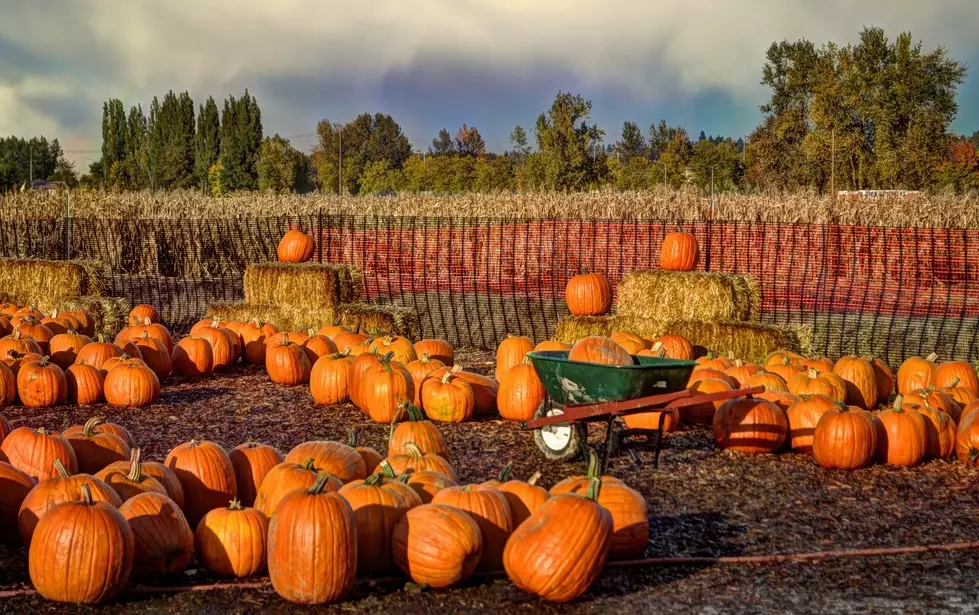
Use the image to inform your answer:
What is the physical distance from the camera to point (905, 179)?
44.8m

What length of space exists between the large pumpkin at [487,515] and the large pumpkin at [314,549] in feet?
1.56

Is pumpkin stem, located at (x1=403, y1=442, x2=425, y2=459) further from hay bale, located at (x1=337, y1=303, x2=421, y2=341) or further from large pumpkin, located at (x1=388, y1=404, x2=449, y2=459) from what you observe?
hay bale, located at (x1=337, y1=303, x2=421, y2=341)

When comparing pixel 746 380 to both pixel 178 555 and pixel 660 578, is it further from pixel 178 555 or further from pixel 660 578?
pixel 178 555

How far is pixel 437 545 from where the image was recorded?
388 cm

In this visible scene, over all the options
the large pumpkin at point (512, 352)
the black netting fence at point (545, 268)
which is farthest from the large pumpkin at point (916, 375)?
the black netting fence at point (545, 268)

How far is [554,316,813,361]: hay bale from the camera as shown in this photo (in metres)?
9.61

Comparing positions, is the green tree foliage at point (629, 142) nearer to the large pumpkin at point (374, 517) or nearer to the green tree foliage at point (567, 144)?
the green tree foliage at point (567, 144)

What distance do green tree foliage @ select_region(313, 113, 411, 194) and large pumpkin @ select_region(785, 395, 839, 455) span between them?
7794cm

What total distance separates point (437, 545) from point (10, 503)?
6.77 ft

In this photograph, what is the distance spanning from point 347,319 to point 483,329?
8.54 ft

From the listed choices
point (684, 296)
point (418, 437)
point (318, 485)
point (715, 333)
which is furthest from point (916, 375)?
point (318, 485)

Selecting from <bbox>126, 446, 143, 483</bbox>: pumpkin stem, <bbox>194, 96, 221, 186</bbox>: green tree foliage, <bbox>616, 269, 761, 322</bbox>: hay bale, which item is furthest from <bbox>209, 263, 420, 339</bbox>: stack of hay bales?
<bbox>194, 96, 221, 186</bbox>: green tree foliage

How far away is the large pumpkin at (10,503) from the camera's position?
4.42 meters

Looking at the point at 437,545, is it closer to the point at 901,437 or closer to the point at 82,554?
the point at 82,554
